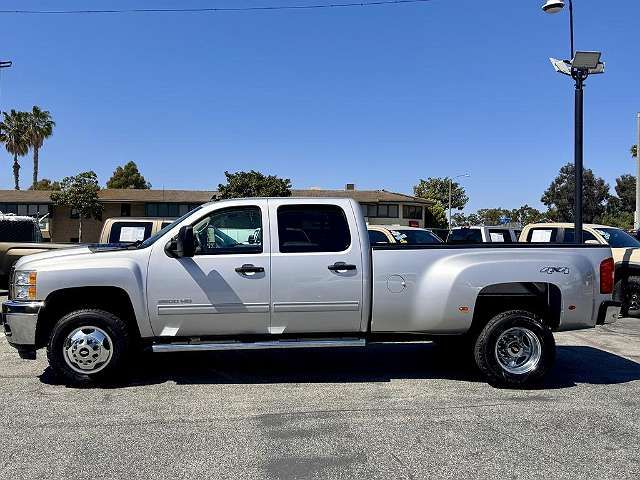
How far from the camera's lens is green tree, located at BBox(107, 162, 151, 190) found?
263 feet

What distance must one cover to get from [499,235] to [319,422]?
49.2 feet

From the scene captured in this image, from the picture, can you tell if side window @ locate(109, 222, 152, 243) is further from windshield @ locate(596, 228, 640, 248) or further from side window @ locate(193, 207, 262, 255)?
windshield @ locate(596, 228, 640, 248)

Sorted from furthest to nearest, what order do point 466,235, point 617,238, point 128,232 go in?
point 466,235 < point 617,238 < point 128,232

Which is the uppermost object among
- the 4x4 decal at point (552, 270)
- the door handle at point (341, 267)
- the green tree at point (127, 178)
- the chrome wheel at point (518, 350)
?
the green tree at point (127, 178)

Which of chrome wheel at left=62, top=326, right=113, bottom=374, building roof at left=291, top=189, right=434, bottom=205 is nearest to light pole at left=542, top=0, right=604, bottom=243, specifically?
chrome wheel at left=62, top=326, right=113, bottom=374

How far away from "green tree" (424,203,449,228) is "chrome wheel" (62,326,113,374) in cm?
5684

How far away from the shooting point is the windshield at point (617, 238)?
12.7 meters

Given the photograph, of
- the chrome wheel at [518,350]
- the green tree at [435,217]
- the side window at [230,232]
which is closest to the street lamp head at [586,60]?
the chrome wheel at [518,350]

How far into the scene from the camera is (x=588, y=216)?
76000 millimetres

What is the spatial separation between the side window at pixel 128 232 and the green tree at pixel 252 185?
34847 mm

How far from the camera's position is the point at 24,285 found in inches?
238

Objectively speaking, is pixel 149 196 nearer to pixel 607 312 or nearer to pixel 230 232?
pixel 230 232

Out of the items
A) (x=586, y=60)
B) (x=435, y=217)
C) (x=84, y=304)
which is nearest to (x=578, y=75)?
(x=586, y=60)

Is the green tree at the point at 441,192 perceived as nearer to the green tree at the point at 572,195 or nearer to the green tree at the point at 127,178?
the green tree at the point at 572,195
